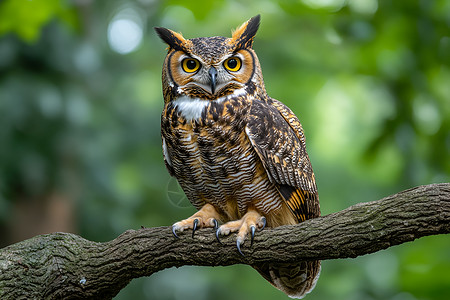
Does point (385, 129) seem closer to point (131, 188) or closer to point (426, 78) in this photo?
point (426, 78)

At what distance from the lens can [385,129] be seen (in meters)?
4.52

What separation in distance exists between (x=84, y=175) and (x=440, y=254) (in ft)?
14.4

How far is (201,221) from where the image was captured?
3439 millimetres

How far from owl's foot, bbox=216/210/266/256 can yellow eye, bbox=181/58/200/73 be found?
0.94 meters

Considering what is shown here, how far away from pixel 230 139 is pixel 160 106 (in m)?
4.95

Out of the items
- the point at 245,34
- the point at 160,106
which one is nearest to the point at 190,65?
the point at 245,34

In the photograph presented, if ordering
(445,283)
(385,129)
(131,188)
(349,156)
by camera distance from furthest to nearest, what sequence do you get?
(349,156), (131,188), (385,129), (445,283)

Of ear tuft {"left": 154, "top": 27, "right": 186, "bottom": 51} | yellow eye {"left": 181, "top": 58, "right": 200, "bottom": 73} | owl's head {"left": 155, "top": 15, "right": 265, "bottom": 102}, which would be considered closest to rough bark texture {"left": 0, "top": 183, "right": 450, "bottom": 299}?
owl's head {"left": 155, "top": 15, "right": 265, "bottom": 102}

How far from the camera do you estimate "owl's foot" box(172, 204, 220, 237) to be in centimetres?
320

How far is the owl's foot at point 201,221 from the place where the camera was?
10.5 ft

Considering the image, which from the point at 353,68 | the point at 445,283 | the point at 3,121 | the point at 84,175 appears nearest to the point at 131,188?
the point at 84,175

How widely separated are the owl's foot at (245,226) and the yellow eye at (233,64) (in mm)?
881

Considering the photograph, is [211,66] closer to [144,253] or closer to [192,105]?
[192,105]

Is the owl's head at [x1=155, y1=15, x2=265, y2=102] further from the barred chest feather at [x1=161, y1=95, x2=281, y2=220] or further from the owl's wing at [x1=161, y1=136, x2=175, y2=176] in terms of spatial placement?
the owl's wing at [x1=161, y1=136, x2=175, y2=176]
